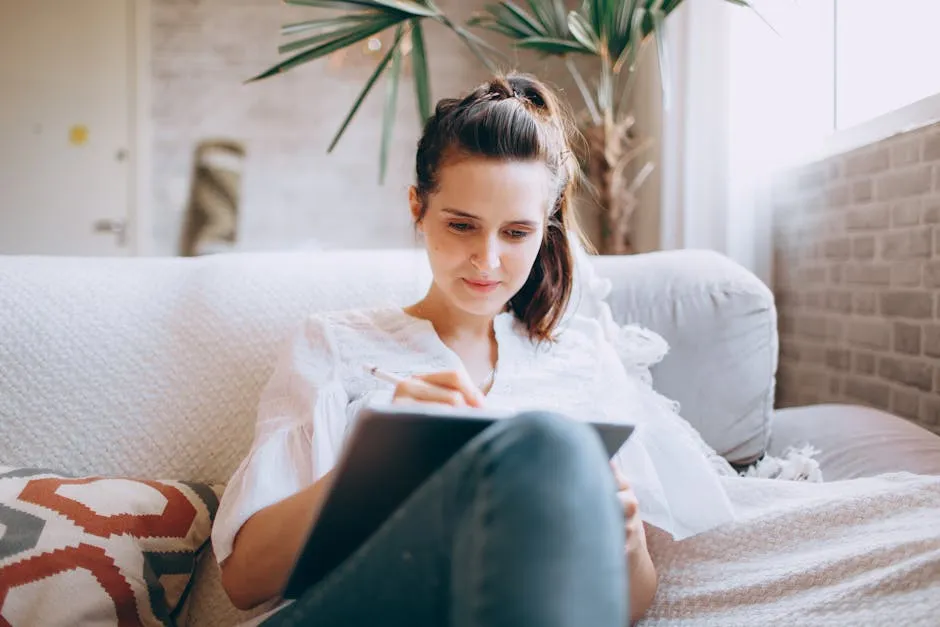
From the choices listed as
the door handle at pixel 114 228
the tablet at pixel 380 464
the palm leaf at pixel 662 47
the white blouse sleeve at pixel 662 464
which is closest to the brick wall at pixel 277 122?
the door handle at pixel 114 228

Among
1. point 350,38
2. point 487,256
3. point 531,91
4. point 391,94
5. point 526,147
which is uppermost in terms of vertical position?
point 350,38

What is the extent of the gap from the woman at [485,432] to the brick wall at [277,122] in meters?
2.57

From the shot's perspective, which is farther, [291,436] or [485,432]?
[291,436]

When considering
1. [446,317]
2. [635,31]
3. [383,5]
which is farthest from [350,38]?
[446,317]

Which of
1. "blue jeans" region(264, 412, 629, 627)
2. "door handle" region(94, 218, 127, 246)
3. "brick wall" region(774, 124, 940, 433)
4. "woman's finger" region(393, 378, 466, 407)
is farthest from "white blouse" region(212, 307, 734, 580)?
"door handle" region(94, 218, 127, 246)

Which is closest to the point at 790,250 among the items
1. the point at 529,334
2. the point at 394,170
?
the point at 529,334

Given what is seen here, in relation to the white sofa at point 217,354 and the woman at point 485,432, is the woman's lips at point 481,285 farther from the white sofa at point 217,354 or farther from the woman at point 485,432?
the white sofa at point 217,354

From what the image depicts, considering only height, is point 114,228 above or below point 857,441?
above

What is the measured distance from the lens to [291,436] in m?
1.01

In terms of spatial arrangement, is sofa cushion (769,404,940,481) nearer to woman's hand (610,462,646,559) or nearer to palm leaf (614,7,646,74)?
woman's hand (610,462,646,559)

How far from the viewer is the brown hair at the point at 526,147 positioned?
1088 mm

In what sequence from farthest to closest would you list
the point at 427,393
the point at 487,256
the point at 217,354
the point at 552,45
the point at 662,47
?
the point at 552,45
the point at 662,47
the point at 217,354
the point at 487,256
the point at 427,393

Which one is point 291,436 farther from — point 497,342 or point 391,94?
point 391,94

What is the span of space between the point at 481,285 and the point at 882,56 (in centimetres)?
137
